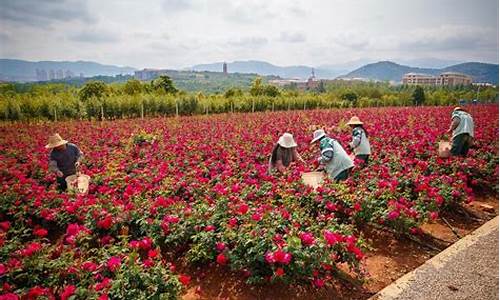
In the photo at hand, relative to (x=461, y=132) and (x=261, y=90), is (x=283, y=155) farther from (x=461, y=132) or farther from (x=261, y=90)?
(x=261, y=90)

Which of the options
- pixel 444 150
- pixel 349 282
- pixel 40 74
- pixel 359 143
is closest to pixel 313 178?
pixel 359 143

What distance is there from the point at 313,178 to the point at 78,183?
345 cm

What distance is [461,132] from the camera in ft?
21.9

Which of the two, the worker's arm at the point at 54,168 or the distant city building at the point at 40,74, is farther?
the distant city building at the point at 40,74

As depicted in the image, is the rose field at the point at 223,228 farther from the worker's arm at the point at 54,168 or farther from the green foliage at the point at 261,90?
the green foliage at the point at 261,90

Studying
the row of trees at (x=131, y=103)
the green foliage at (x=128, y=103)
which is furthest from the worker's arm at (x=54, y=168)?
the green foliage at (x=128, y=103)

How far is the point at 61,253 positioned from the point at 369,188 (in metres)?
3.57

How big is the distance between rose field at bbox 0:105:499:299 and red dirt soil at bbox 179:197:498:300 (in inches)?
0.5

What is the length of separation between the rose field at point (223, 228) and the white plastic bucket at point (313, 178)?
0.53 feet

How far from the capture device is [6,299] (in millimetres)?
1868

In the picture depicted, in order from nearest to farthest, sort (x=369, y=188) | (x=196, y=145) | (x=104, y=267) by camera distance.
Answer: (x=104, y=267) → (x=369, y=188) → (x=196, y=145)

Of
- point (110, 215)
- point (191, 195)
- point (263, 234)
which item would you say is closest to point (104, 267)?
point (110, 215)

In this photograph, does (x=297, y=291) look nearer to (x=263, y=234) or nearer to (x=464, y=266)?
(x=263, y=234)

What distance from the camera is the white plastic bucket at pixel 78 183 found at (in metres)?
4.38
